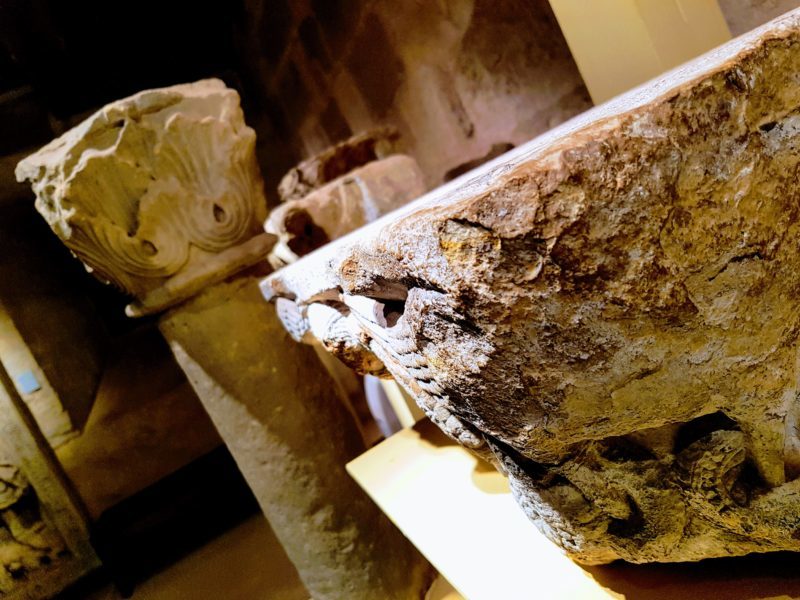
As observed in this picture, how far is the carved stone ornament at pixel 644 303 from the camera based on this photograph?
519 mm

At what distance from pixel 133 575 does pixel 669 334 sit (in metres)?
3.11

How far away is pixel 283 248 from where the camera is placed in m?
2.01

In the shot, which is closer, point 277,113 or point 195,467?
point 195,467

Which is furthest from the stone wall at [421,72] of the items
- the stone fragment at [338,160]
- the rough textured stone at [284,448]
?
the rough textured stone at [284,448]

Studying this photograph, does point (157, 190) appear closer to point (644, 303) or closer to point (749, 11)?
point (644, 303)

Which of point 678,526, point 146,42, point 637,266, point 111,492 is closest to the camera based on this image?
point 637,266

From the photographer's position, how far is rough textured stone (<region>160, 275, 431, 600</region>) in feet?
5.84

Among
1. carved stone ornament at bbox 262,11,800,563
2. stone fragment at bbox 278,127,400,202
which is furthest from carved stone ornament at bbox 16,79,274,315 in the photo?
carved stone ornament at bbox 262,11,800,563

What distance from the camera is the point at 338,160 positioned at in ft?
8.60

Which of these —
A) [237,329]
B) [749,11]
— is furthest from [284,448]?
[749,11]

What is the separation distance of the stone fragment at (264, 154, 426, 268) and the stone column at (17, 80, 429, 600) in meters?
0.22

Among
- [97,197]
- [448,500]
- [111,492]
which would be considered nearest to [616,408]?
[448,500]

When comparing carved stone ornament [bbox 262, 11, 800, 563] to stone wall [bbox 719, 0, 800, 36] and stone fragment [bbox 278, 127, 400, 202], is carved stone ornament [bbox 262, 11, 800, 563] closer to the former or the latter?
stone wall [bbox 719, 0, 800, 36]

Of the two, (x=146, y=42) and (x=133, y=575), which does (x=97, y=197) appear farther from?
(x=146, y=42)
